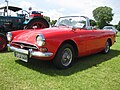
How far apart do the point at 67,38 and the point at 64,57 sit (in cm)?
50

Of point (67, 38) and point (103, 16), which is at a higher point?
point (103, 16)

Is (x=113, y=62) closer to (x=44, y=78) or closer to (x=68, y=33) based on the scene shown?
(x=68, y=33)

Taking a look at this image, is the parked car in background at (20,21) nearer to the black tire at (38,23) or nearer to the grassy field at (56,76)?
the black tire at (38,23)

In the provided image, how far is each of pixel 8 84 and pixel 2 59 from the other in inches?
83.8

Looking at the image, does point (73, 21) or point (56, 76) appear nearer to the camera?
point (56, 76)

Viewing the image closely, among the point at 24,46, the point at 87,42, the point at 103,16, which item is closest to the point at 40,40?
the point at 24,46

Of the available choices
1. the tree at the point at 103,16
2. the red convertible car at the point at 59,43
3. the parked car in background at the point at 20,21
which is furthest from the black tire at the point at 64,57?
the tree at the point at 103,16

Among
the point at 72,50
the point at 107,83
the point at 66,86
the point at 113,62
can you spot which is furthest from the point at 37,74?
the point at 113,62

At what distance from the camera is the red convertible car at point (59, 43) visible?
439 centimetres

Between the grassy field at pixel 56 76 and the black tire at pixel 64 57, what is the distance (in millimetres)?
149

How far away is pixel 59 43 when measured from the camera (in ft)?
15.0

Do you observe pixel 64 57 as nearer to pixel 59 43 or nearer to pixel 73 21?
pixel 59 43

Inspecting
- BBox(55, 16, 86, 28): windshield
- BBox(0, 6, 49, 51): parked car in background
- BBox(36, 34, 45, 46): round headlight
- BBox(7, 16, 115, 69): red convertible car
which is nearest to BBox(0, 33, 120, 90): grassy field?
BBox(7, 16, 115, 69): red convertible car

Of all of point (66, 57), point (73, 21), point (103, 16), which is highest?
point (103, 16)
